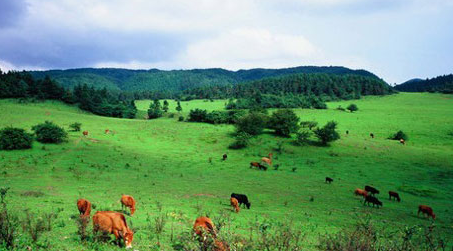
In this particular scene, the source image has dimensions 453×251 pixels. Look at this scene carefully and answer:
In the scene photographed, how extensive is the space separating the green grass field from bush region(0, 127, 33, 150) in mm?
1271

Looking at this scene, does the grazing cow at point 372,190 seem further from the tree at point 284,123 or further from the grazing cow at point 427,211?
the tree at point 284,123

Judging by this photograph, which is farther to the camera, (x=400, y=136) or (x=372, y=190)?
(x=400, y=136)

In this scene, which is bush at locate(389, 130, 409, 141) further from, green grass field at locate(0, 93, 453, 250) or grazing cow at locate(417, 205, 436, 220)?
grazing cow at locate(417, 205, 436, 220)

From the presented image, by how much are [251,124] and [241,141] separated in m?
6.13

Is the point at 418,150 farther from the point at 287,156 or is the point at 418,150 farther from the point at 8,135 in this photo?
the point at 8,135

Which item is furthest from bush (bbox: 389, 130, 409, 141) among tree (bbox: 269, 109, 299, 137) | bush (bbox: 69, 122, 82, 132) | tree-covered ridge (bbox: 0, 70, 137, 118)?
tree-covered ridge (bbox: 0, 70, 137, 118)

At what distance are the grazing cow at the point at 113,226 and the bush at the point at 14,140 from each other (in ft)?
102

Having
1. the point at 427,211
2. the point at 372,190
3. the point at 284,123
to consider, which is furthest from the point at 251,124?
the point at 427,211

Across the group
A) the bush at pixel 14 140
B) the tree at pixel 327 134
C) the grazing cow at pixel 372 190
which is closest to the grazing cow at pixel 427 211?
the grazing cow at pixel 372 190

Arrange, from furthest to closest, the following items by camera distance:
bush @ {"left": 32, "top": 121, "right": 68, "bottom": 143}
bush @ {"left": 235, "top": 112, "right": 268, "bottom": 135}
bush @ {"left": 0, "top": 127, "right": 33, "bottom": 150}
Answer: bush @ {"left": 235, "top": 112, "right": 268, "bottom": 135} → bush @ {"left": 32, "top": 121, "right": 68, "bottom": 143} → bush @ {"left": 0, "top": 127, "right": 33, "bottom": 150}

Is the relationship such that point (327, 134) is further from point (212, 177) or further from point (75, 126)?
point (75, 126)

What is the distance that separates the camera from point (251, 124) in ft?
168

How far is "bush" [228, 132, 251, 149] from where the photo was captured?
46219 millimetres

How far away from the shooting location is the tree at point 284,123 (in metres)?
52.4
